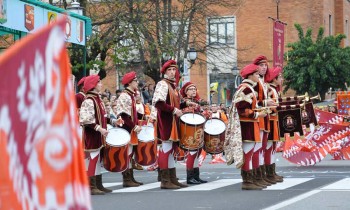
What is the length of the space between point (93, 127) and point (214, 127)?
251cm

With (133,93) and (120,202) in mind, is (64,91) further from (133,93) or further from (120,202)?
(133,93)

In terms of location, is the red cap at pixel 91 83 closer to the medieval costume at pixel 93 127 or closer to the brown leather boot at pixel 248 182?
the medieval costume at pixel 93 127

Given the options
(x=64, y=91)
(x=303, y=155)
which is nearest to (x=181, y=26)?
(x=303, y=155)

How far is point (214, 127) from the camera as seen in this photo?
14125mm

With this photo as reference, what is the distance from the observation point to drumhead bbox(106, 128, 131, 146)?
1327 cm

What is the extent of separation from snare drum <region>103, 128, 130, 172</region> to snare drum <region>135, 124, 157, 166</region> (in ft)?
3.80

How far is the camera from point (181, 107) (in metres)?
13.6

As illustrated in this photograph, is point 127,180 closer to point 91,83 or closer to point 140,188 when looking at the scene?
point 140,188

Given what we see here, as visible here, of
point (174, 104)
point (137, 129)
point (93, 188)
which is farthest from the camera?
point (137, 129)

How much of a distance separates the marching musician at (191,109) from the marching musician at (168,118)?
50cm

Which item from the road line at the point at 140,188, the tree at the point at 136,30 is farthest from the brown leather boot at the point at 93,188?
the tree at the point at 136,30

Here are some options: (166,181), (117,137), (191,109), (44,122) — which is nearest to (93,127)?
(117,137)

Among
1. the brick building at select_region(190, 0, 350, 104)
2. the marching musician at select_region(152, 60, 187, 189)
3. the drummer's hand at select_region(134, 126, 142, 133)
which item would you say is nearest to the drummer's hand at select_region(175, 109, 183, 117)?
the marching musician at select_region(152, 60, 187, 189)

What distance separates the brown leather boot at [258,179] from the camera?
12.5 metres
